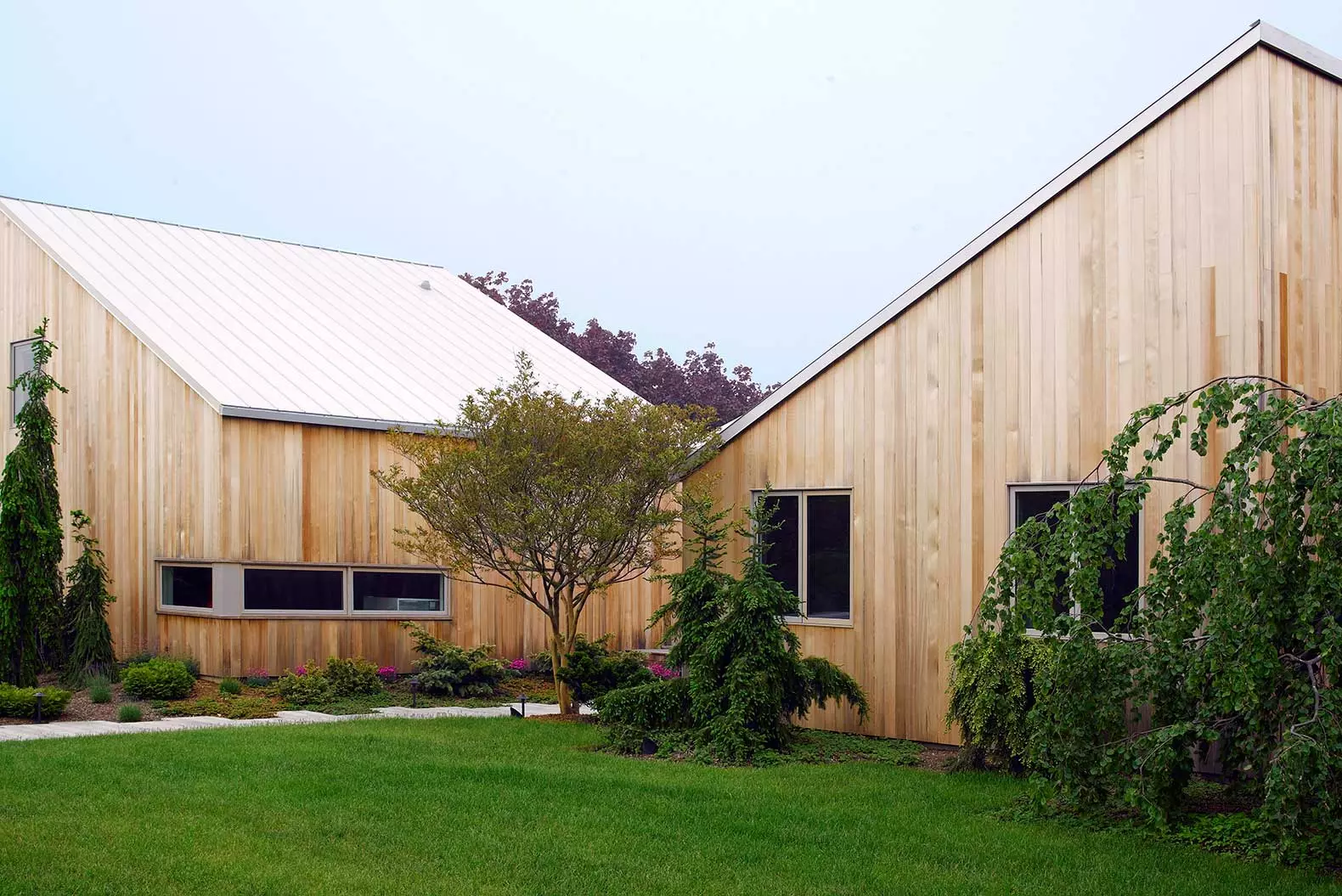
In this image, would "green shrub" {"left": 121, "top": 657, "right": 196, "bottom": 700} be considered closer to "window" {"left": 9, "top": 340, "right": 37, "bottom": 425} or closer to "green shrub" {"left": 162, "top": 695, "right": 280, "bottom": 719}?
"green shrub" {"left": 162, "top": 695, "right": 280, "bottom": 719}

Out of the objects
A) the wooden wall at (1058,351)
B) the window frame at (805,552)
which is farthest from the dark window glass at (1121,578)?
the window frame at (805,552)

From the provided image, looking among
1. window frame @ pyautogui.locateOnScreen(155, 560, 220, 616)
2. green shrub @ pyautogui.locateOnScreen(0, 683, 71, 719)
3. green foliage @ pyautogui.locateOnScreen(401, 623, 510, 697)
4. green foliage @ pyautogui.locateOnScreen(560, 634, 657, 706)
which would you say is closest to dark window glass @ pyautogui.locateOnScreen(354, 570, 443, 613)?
green foliage @ pyautogui.locateOnScreen(401, 623, 510, 697)

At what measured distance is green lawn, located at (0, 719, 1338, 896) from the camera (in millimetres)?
6816

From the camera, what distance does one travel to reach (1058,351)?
11086 mm

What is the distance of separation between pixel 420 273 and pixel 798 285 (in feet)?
84.1

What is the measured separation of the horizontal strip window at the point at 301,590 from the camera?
1677cm

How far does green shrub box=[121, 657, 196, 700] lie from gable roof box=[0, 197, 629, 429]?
11.0ft

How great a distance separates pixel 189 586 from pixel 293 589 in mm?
1439

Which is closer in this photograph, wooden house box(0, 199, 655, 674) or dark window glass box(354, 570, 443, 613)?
wooden house box(0, 199, 655, 674)

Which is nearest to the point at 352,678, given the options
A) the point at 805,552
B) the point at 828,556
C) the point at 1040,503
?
the point at 805,552

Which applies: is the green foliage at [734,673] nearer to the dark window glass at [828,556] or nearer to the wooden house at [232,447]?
the dark window glass at [828,556]

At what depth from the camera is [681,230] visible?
170 ft

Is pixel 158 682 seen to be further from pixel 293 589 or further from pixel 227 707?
pixel 293 589

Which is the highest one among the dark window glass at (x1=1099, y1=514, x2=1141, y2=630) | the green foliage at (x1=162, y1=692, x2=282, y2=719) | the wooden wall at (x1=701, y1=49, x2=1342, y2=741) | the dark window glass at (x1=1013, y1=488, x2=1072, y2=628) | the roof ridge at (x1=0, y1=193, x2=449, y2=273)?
the roof ridge at (x1=0, y1=193, x2=449, y2=273)
